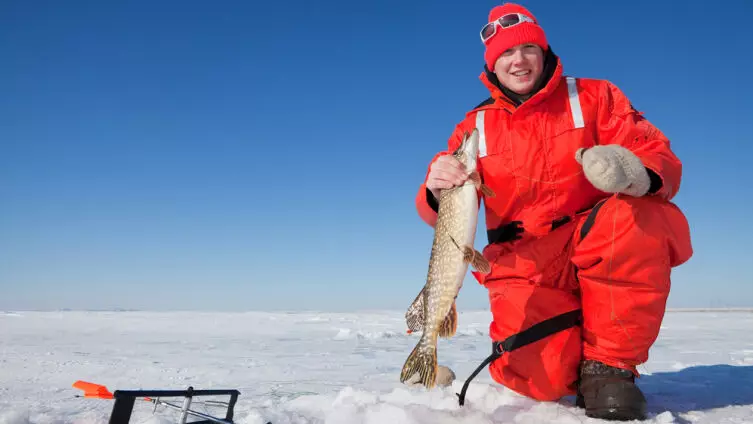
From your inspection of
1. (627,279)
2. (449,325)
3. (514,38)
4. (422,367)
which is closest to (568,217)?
(627,279)

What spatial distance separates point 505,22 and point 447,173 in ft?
4.81

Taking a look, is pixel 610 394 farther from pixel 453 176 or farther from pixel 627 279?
pixel 453 176

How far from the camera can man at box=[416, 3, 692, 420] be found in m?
2.62

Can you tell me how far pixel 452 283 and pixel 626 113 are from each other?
163 centimetres

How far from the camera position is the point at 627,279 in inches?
105

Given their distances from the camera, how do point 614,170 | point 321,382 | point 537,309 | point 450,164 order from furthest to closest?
point 321,382
point 537,309
point 450,164
point 614,170

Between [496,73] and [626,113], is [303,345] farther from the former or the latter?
[626,113]

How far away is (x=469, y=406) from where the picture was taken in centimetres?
275

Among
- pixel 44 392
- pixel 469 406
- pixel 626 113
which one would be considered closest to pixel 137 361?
pixel 44 392

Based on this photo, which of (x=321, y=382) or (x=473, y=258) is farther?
(x=321, y=382)

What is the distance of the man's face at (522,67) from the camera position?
3352 millimetres

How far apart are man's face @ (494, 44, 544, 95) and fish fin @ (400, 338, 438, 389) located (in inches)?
77.4

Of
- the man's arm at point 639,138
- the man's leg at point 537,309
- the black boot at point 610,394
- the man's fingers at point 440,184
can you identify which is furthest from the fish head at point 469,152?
the black boot at point 610,394

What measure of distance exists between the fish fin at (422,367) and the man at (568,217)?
0.77 metres
